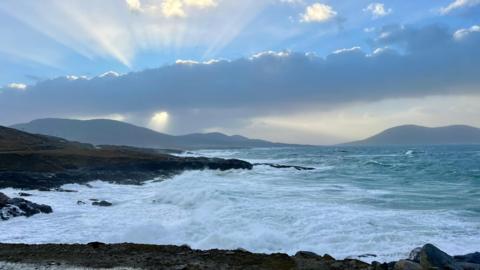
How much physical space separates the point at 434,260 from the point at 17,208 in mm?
17898

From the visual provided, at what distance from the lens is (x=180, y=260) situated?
12.0 m

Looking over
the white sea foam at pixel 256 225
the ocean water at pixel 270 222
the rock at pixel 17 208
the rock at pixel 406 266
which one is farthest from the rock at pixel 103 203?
the rock at pixel 406 266

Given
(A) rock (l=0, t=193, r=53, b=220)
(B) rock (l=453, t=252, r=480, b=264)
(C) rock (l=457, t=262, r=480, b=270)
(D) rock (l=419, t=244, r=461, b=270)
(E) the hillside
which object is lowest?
(B) rock (l=453, t=252, r=480, b=264)

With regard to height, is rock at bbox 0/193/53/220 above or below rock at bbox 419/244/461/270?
above

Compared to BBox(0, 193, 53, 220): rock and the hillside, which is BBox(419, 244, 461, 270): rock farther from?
the hillside

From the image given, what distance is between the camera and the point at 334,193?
32.1 meters

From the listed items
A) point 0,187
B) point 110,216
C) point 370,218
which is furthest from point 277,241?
Result: point 0,187

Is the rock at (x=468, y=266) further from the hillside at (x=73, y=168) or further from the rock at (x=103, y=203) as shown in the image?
the hillside at (x=73, y=168)

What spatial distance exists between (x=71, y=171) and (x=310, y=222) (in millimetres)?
30678

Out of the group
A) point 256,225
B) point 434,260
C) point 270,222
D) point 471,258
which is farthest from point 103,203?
point 434,260

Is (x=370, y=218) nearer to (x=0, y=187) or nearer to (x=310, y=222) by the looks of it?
(x=310, y=222)

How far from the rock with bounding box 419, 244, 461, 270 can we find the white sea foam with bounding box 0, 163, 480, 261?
2618mm

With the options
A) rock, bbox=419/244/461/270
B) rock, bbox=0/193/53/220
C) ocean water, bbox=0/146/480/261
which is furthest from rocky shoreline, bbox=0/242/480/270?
rock, bbox=0/193/53/220

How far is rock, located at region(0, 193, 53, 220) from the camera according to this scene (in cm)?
2116
